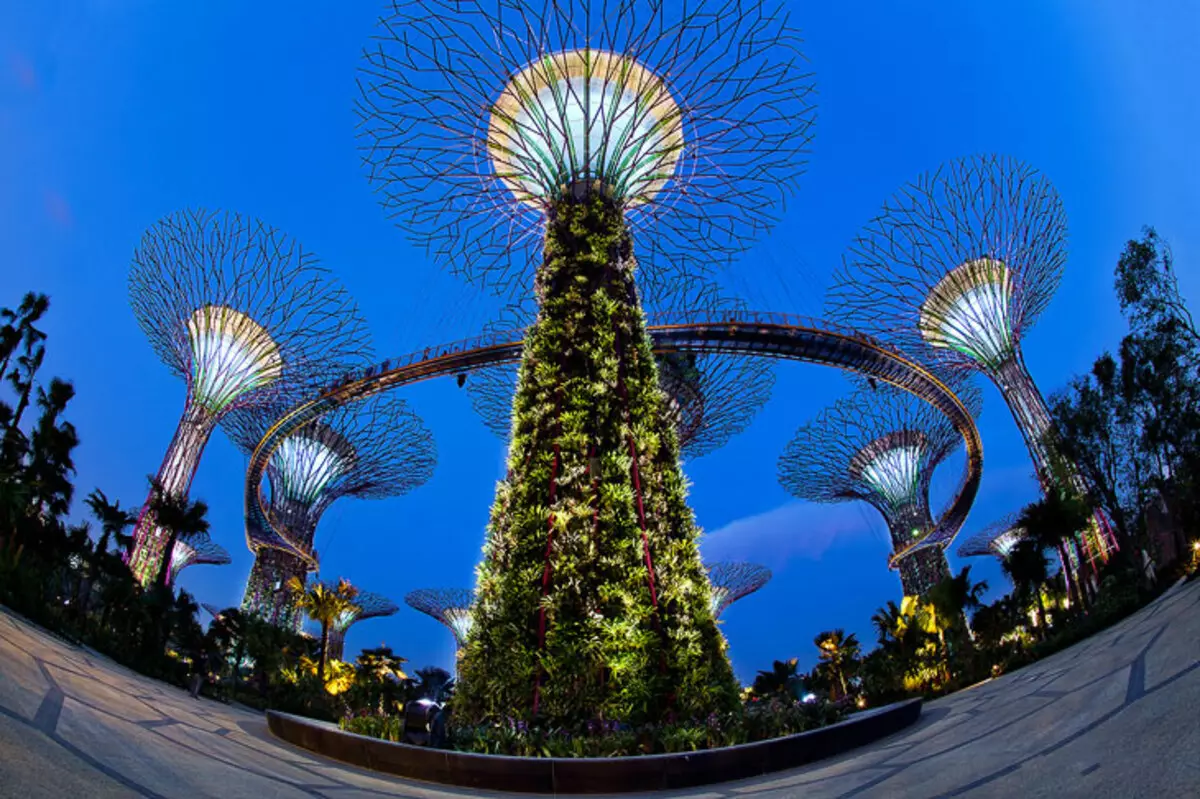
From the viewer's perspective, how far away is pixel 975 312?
27.4 meters

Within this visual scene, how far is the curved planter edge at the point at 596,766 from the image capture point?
695 cm

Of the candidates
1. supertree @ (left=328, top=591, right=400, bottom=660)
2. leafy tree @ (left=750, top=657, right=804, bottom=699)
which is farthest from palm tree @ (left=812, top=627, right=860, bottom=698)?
supertree @ (left=328, top=591, right=400, bottom=660)

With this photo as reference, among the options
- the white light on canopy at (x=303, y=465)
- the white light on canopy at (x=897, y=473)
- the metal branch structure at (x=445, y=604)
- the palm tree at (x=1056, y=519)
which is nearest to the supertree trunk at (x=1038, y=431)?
the palm tree at (x=1056, y=519)

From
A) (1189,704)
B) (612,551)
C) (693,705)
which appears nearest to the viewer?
(1189,704)

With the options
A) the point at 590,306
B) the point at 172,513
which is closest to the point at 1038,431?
the point at 590,306

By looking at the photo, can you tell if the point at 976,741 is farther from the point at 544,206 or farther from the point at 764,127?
the point at 764,127

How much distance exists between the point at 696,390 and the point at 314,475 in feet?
76.0

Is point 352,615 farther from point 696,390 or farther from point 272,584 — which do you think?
point 696,390

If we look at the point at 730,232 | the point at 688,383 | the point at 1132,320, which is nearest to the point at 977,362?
the point at 1132,320

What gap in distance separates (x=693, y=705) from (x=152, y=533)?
27.8 m

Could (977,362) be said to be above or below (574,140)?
above

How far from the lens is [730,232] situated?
15.9 m

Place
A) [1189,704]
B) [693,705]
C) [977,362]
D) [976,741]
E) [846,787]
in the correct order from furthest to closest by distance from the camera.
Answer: [977,362] < [693,705] < [976,741] < [846,787] < [1189,704]

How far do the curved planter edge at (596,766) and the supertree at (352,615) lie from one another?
42.8m
